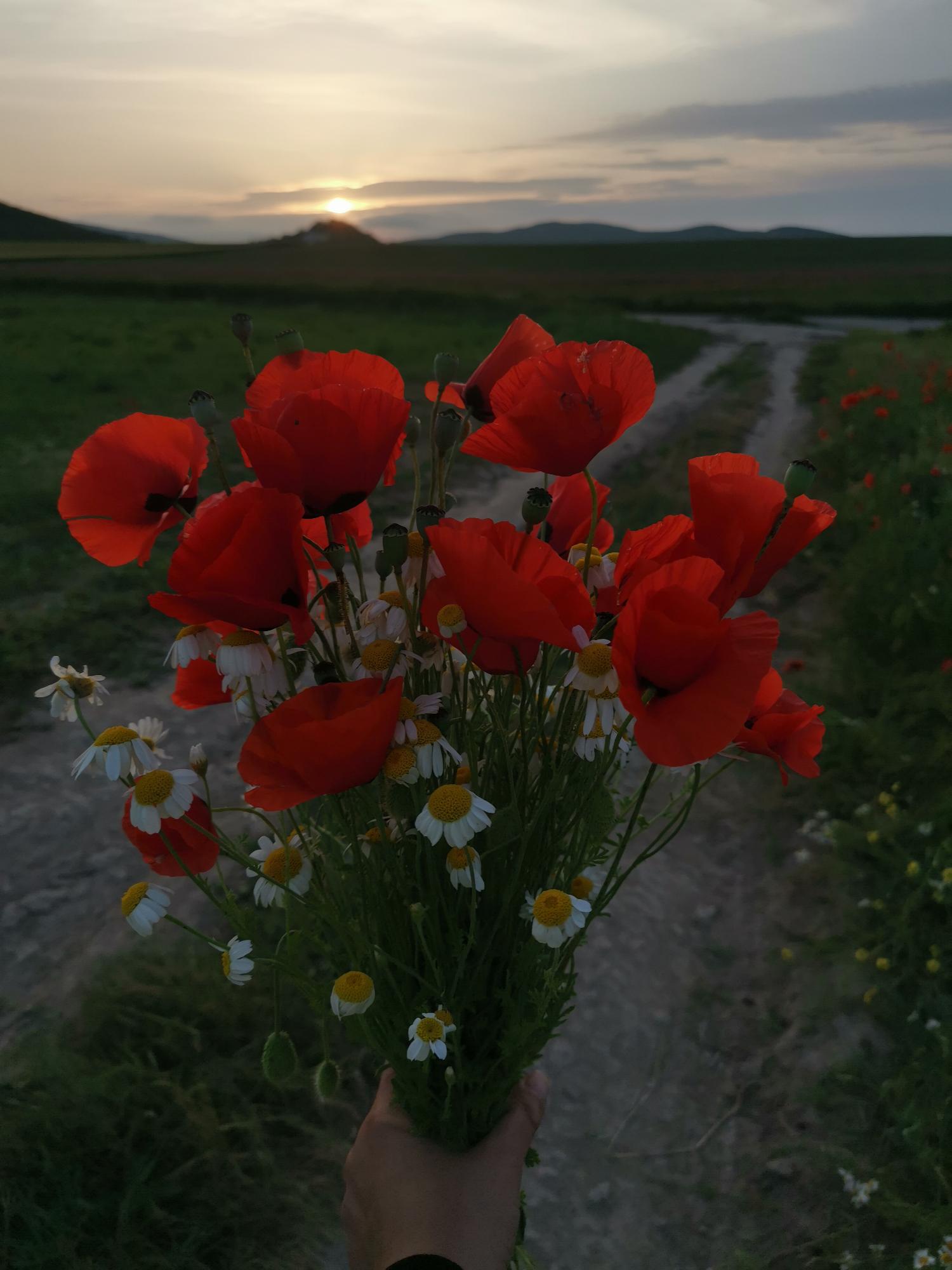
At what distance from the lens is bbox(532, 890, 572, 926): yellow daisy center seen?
100 cm

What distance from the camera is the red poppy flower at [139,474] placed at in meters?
0.91

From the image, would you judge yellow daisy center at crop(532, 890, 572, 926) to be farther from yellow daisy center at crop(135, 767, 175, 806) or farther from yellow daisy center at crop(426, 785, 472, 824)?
yellow daisy center at crop(135, 767, 175, 806)

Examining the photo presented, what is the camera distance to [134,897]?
1.04 metres

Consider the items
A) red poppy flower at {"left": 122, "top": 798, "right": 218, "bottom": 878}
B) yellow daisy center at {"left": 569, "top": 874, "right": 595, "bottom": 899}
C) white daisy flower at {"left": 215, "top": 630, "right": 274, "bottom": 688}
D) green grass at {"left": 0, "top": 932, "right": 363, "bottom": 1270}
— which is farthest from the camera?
green grass at {"left": 0, "top": 932, "right": 363, "bottom": 1270}

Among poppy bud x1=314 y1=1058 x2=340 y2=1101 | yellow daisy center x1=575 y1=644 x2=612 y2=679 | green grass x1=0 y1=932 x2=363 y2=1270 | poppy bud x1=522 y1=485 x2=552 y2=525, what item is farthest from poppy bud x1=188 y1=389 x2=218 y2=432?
green grass x1=0 y1=932 x2=363 y2=1270

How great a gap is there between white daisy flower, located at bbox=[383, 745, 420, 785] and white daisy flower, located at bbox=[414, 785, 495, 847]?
4 cm

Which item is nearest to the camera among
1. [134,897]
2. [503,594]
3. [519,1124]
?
[503,594]

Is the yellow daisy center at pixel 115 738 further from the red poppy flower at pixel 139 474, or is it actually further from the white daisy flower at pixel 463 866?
the white daisy flower at pixel 463 866

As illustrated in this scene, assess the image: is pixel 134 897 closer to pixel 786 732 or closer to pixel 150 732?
pixel 150 732

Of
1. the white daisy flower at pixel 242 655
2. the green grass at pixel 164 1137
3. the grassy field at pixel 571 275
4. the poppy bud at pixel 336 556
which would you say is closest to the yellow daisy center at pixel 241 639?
the white daisy flower at pixel 242 655

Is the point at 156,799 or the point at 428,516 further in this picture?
the point at 156,799

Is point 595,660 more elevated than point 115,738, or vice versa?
point 595,660

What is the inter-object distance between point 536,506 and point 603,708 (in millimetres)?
223

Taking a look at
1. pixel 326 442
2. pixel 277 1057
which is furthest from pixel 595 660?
pixel 277 1057
